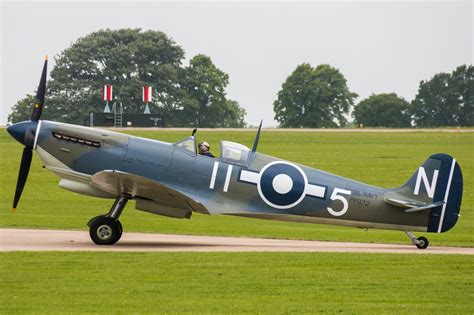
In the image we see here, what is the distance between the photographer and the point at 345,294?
14242 millimetres

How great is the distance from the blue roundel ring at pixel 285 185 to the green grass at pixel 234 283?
155 cm

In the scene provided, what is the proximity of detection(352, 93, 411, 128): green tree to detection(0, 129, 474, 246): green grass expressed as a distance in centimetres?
2908

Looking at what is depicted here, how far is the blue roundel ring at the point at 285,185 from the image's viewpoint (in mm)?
19234

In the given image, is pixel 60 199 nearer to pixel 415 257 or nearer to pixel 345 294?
pixel 415 257

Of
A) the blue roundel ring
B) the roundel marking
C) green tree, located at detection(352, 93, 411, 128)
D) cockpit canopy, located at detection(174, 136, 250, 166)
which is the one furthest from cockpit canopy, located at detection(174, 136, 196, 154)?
green tree, located at detection(352, 93, 411, 128)

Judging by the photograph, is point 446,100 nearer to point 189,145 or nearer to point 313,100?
point 313,100

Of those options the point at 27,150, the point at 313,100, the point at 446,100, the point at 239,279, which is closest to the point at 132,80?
the point at 313,100

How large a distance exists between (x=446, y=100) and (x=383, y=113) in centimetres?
530

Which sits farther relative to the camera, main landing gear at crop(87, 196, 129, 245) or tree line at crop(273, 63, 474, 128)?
tree line at crop(273, 63, 474, 128)

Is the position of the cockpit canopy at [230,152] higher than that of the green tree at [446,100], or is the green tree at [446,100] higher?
the green tree at [446,100]

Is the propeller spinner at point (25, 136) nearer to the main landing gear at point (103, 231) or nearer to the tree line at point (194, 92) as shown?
the main landing gear at point (103, 231)

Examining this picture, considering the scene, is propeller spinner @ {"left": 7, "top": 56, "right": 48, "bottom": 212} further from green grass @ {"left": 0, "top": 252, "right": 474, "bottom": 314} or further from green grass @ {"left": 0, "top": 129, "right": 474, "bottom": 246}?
green grass @ {"left": 0, "top": 129, "right": 474, "bottom": 246}

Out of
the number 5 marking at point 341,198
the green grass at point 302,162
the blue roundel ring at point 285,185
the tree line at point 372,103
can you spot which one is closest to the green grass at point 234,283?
the number 5 marking at point 341,198

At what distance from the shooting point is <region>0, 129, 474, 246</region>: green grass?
23328 mm
